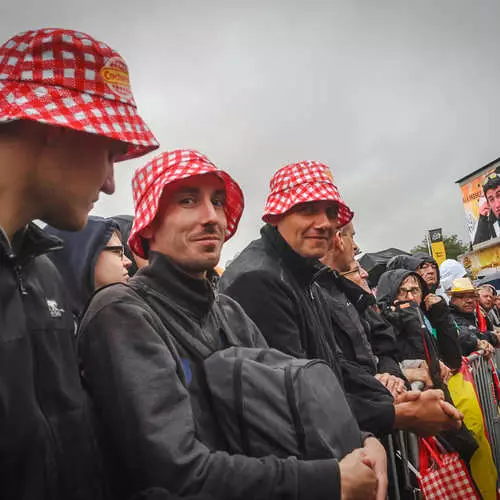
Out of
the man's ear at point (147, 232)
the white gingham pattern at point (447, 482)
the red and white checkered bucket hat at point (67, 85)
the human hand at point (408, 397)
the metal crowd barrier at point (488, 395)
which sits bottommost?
the metal crowd barrier at point (488, 395)

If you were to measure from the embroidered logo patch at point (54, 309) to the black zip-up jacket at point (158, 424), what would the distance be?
105 mm

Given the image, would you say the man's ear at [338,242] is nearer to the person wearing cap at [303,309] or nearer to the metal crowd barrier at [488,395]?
the person wearing cap at [303,309]

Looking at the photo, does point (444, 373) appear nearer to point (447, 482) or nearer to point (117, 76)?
point (447, 482)

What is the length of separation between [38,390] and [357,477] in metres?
1.05

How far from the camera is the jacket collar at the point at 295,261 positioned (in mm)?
2977

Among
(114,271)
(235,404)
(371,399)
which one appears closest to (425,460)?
(371,399)

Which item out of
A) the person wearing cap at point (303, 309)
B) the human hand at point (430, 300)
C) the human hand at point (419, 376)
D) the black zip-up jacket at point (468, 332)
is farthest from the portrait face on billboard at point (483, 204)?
the person wearing cap at point (303, 309)

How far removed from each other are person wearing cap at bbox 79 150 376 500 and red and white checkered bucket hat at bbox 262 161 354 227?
1328 mm

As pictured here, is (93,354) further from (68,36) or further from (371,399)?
(371,399)

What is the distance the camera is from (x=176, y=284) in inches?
78.6

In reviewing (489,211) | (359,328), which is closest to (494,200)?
(489,211)

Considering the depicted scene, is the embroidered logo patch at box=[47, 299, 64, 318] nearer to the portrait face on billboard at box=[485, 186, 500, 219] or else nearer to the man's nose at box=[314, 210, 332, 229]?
the man's nose at box=[314, 210, 332, 229]

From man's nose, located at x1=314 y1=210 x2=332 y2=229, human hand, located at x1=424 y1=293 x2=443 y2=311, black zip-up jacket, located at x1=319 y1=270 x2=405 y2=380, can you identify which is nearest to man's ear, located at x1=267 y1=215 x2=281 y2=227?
man's nose, located at x1=314 y1=210 x2=332 y2=229

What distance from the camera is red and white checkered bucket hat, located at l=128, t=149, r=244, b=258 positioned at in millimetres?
2160
